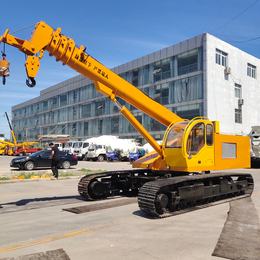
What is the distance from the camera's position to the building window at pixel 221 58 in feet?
123

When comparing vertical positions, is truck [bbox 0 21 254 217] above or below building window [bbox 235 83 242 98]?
below

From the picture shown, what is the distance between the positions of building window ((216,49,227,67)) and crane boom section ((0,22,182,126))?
30470 mm

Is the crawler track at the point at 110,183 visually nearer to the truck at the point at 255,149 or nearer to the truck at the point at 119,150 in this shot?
the truck at the point at 255,149

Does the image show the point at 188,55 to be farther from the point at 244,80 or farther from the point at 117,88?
the point at 117,88

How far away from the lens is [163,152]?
9.17m

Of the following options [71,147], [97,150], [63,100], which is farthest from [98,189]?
[63,100]

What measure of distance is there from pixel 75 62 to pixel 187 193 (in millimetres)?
4783

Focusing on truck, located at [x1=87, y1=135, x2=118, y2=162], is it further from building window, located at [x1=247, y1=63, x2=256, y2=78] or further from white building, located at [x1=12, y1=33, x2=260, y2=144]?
building window, located at [x1=247, y1=63, x2=256, y2=78]

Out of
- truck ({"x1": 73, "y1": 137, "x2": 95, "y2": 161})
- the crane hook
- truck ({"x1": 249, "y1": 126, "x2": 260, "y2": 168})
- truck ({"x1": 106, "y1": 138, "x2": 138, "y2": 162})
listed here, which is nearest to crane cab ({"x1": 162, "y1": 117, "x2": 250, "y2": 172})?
the crane hook

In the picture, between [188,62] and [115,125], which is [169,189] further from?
[115,125]

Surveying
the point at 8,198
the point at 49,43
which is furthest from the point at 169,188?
Answer: the point at 8,198

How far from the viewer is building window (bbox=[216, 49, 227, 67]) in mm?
37344

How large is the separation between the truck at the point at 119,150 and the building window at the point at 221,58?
50.6 ft

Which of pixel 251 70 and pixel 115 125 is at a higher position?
pixel 251 70
